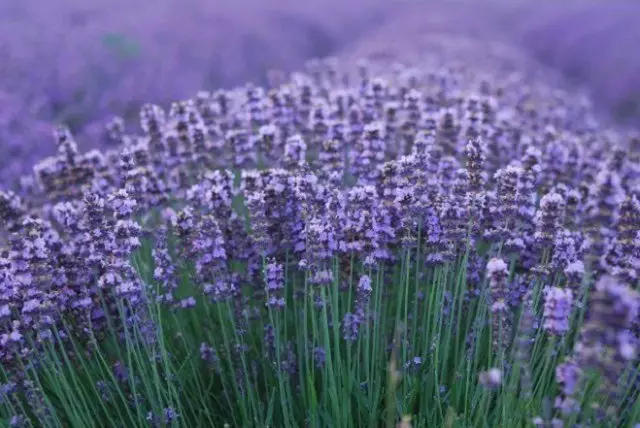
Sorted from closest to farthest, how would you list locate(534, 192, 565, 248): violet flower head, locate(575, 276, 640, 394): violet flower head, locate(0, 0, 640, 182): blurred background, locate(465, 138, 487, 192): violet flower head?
1. locate(575, 276, 640, 394): violet flower head
2. locate(534, 192, 565, 248): violet flower head
3. locate(465, 138, 487, 192): violet flower head
4. locate(0, 0, 640, 182): blurred background

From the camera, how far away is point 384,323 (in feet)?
11.6

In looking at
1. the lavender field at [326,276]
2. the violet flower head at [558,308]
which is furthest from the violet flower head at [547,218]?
the violet flower head at [558,308]

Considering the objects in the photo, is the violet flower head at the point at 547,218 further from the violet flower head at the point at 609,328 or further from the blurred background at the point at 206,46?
the blurred background at the point at 206,46

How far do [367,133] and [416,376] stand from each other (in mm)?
1331

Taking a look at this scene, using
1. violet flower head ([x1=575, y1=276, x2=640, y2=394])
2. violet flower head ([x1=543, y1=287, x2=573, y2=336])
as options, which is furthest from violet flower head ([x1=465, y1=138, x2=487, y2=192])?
violet flower head ([x1=575, y1=276, x2=640, y2=394])

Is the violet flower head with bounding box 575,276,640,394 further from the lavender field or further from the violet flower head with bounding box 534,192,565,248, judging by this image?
the violet flower head with bounding box 534,192,565,248

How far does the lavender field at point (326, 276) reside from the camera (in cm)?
295

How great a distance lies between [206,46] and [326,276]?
513 inches

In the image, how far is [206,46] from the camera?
49.8 feet

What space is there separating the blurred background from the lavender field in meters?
3.06

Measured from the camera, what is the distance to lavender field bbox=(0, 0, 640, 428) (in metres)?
2.95

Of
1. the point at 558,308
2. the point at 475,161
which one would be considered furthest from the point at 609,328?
the point at 475,161

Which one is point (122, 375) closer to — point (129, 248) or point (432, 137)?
point (129, 248)

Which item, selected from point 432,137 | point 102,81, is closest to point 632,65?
point 102,81
